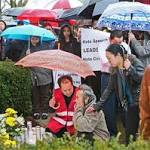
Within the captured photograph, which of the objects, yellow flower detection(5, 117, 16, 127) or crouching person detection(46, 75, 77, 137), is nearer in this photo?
yellow flower detection(5, 117, 16, 127)

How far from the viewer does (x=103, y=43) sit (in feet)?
33.2

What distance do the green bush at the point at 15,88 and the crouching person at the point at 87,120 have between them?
72.6 inches

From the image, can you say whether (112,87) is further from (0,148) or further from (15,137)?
(0,148)

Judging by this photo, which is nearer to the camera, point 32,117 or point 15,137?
point 15,137

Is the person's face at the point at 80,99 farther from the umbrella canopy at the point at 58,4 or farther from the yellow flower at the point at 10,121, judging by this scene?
the umbrella canopy at the point at 58,4

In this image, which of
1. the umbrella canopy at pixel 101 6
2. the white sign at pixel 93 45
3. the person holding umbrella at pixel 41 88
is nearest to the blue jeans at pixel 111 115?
the white sign at pixel 93 45

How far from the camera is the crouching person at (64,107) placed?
8.62 m

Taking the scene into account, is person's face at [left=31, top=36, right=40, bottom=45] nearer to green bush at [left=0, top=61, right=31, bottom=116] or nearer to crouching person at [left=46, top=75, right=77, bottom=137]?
green bush at [left=0, top=61, right=31, bottom=116]

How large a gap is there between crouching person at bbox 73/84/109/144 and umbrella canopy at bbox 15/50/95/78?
98 centimetres

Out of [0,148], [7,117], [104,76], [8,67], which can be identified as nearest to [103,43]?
[104,76]

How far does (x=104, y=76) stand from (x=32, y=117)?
1.32 metres

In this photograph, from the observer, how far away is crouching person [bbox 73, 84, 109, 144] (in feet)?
25.3

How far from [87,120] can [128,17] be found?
7.46 feet

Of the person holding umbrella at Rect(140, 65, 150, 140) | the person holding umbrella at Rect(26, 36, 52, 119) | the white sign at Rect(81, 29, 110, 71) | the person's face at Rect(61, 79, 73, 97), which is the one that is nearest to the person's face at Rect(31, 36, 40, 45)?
the person holding umbrella at Rect(26, 36, 52, 119)
